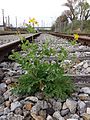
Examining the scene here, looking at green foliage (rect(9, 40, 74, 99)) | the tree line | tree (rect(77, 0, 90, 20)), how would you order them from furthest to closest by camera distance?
the tree line → tree (rect(77, 0, 90, 20)) → green foliage (rect(9, 40, 74, 99))

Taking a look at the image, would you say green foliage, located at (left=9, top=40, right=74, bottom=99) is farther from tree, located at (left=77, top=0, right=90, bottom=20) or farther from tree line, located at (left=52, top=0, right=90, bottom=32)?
tree line, located at (left=52, top=0, right=90, bottom=32)

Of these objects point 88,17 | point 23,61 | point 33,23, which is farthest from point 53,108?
point 88,17

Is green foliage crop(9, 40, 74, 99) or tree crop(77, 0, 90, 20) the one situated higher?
tree crop(77, 0, 90, 20)

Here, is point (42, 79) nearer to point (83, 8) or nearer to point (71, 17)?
point (83, 8)

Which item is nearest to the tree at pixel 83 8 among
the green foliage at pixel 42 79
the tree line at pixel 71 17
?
the tree line at pixel 71 17

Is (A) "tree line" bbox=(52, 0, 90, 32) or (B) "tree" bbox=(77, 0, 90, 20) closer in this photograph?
(B) "tree" bbox=(77, 0, 90, 20)

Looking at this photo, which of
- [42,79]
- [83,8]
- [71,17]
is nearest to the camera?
[42,79]

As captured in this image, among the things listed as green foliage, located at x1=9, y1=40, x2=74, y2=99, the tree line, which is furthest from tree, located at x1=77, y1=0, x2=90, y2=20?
green foliage, located at x1=9, y1=40, x2=74, y2=99

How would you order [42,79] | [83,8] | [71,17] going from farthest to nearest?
[71,17] → [83,8] → [42,79]

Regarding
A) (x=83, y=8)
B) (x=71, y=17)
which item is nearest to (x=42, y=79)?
(x=83, y=8)

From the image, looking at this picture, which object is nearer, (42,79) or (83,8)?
(42,79)

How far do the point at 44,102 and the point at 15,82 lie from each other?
0.74 m

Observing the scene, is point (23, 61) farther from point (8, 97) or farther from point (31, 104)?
point (31, 104)

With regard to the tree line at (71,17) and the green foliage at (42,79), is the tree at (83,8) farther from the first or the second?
the green foliage at (42,79)
